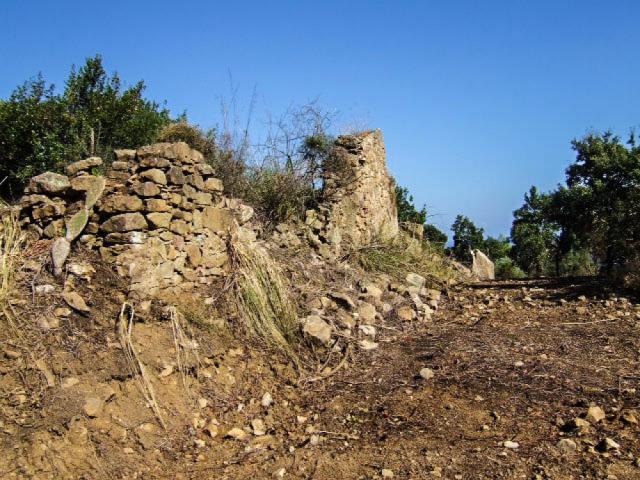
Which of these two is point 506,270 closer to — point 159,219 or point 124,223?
point 159,219

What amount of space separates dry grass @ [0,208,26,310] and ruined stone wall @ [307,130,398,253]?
12.6 feet

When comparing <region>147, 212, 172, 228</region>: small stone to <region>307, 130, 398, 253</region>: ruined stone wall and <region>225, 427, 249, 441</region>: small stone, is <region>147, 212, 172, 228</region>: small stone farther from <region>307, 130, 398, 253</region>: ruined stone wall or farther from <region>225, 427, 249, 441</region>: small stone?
<region>307, 130, 398, 253</region>: ruined stone wall

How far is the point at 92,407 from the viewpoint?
149 inches

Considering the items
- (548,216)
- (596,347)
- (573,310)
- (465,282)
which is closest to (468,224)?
(548,216)

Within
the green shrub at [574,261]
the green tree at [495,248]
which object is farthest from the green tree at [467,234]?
the green shrub at [574,261]

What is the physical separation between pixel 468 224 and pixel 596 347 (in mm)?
11348

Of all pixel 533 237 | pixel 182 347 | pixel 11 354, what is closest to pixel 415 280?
pixel 182 347

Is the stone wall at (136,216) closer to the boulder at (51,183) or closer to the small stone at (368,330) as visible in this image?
the boulder at (51,183)

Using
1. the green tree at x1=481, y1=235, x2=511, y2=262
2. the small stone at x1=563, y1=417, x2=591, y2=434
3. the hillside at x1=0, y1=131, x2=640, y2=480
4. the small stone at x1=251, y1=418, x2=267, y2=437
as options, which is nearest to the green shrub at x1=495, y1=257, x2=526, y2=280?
the green tree at x1=481, y1=235, x2=511, y2=262

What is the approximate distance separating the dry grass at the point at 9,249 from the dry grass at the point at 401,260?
399 centimetres

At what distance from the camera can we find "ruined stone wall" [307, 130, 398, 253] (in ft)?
26.0

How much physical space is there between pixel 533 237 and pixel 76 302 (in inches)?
545

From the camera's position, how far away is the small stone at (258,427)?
4184 mm

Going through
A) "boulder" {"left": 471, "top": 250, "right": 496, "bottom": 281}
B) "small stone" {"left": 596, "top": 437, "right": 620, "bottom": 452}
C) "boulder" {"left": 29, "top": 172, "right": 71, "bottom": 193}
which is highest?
"boulder" {"left": 471, "top": 250, "right": 496, "bottom": 281}
